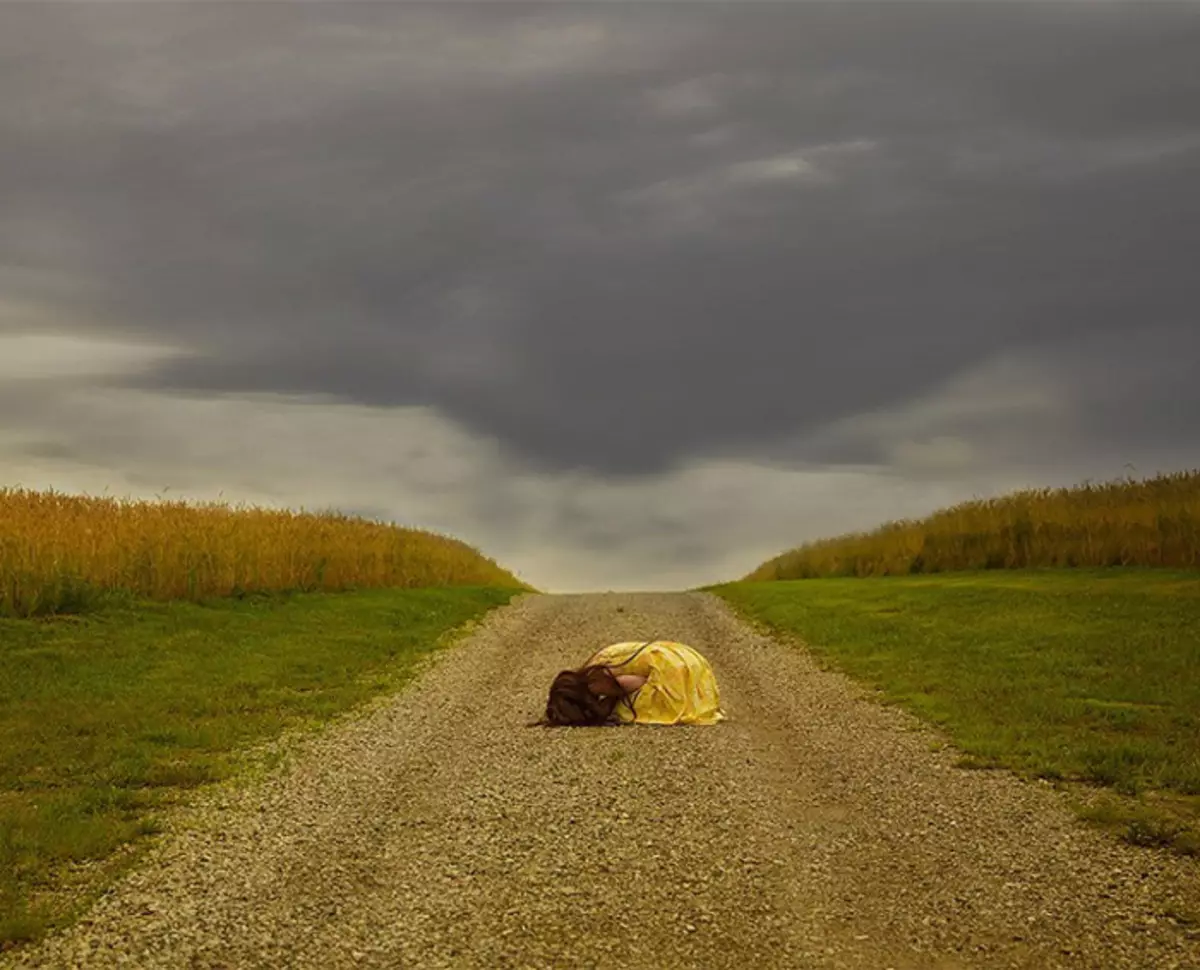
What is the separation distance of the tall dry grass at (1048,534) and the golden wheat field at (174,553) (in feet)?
53.6

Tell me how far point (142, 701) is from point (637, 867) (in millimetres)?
12177

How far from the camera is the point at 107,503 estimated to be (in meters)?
37.4

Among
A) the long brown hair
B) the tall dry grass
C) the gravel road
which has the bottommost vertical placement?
the gravel road

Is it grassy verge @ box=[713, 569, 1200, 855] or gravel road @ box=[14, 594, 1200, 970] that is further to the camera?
grassy verge @ box=[713, 569, 1200, 855]

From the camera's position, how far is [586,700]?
18625 millimetres

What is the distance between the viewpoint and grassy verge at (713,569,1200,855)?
48.6 feet

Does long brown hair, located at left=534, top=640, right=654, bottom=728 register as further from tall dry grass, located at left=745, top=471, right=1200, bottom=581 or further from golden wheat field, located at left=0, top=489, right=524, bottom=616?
tall dry grass, located at left=745, top=471, right=1200, bottom=581

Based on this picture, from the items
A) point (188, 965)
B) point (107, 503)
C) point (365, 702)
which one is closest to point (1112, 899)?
point (188, 965)

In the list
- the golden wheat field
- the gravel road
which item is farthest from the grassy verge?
the golden wheat field

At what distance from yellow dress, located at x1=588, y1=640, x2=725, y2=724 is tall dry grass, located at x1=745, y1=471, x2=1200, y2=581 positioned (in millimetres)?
21083

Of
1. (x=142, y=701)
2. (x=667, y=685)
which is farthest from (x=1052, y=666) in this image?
(x=142, y=701)

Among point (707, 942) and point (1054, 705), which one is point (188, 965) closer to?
point (707, 942)

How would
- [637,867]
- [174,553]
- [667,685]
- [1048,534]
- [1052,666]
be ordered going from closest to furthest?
[637,867]
[667,685]
[1052,666]
[174,553]
[1048,534]

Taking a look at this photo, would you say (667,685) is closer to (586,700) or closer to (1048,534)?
(586,700)
